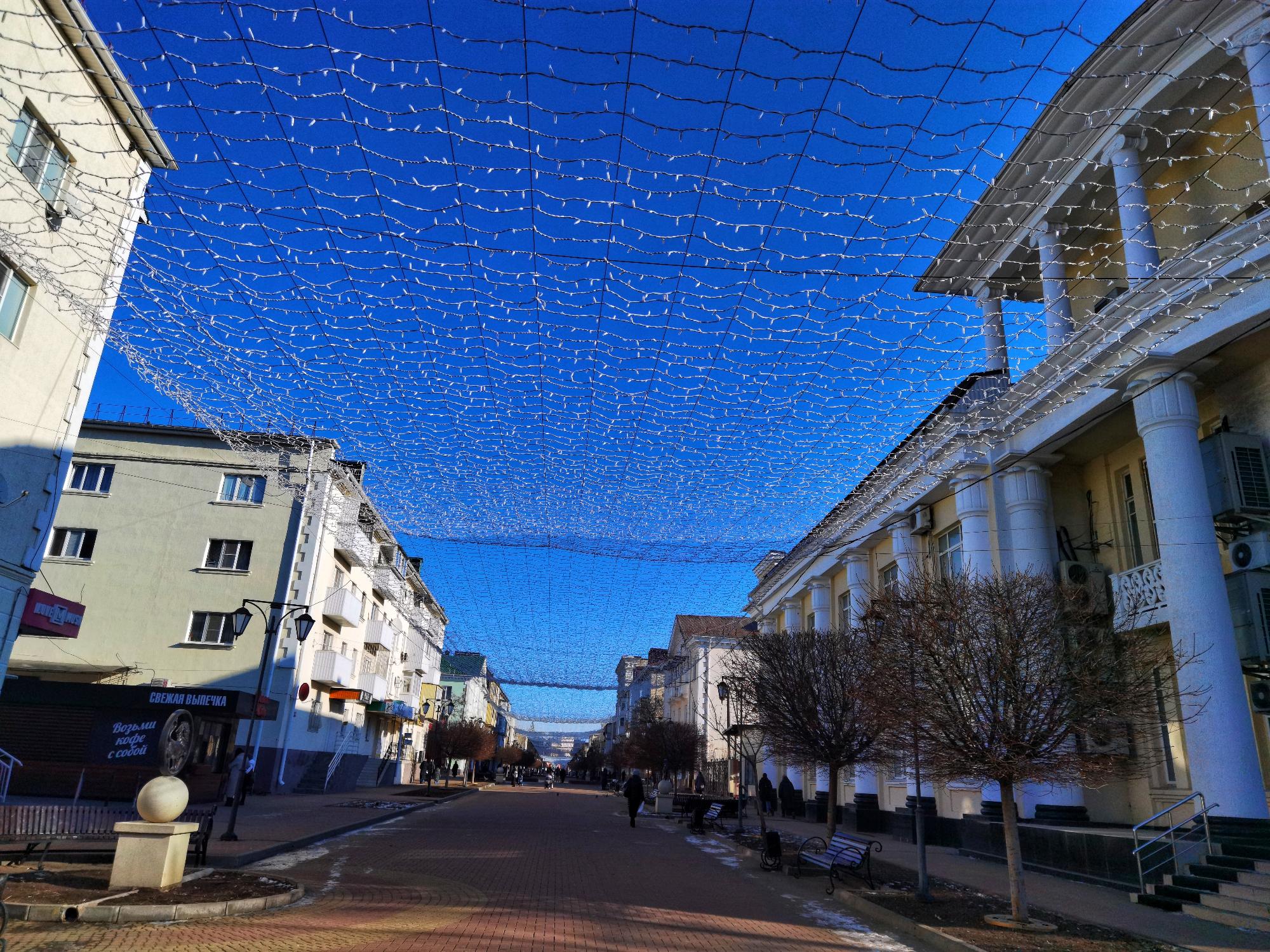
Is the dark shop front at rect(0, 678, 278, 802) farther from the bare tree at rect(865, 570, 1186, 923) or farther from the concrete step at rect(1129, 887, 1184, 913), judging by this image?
the concrete step at rect(1129, 887, 1184, 913)

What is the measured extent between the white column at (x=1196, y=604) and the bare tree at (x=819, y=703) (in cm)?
454

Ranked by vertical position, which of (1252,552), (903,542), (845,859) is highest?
(903,542)

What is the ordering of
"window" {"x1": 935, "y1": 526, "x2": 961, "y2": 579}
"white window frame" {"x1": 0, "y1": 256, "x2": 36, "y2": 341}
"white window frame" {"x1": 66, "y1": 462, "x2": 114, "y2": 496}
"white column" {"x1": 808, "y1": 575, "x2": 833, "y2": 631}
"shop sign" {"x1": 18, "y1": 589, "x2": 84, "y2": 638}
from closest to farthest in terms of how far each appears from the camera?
"white window frame" {"x1": 0, "y1": 256, "x2": 36, "y2": 341} < "shop sign" {"x1": 18, "y1": 589, "x2": 84, "y2": 638} < "window" {"x1": 935, "y1": 526, "x2": 961, "y2": 579} < "white window frame" {"x1": 66, "y1": 462, "x2": 114, "y2": 496} < "white column" {"x1": 808, "y1": 575, "x2": 833, "y2": 631}

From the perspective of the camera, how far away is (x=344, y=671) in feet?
105

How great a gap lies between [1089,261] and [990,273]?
208 centimetres

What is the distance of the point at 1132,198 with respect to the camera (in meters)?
13.2

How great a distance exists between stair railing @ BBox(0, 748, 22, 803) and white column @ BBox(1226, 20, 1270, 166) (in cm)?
2304

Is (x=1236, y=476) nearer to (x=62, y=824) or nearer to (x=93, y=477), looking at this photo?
(x=62, y=824)

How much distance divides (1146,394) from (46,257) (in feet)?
55.9

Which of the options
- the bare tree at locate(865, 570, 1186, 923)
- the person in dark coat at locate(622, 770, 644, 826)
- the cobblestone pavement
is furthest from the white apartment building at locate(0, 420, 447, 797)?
the bare tree at locate(865, 570, 1186, 923)

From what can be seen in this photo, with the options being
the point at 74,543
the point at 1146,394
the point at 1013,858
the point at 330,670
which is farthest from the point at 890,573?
the point at 74,543

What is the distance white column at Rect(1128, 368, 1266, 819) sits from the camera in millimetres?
10992

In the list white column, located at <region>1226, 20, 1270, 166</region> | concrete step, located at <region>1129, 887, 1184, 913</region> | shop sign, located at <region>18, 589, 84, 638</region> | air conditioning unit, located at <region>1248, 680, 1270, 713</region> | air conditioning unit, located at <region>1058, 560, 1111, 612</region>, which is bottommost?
concrete step, located at <region>1129, 887, 1184, 913</region>

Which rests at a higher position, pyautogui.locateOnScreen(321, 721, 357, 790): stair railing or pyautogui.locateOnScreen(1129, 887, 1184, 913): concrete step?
pyautogui.locateOnScreen(321, 721, 357, 790): stair railing
